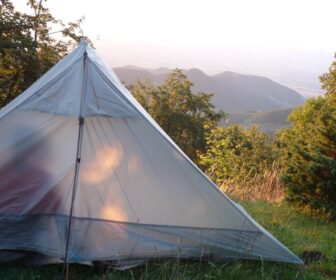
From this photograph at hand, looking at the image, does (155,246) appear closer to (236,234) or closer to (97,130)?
(236,234)

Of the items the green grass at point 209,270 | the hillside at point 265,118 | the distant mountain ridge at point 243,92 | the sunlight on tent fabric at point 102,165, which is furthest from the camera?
the distant mountain ridge at point 243,92

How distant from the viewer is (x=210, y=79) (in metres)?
178

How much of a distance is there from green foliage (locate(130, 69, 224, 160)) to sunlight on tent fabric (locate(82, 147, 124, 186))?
29367 millimetres

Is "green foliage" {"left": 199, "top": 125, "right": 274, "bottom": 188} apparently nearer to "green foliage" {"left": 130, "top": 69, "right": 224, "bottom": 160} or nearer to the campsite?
the campsite

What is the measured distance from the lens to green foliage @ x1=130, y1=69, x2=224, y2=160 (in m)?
33.7

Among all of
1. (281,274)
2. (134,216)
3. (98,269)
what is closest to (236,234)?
(281,274)

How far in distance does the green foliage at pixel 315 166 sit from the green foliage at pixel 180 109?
1063 inches

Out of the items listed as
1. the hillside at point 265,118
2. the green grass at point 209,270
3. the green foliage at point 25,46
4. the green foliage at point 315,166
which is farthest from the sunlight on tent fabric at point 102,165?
the hillside at point 265,118

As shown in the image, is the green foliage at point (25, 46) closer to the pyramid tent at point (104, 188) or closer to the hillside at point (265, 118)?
the pyramid tent at point (104, 188)

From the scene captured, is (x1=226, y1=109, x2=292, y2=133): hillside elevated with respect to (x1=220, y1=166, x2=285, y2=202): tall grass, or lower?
lower

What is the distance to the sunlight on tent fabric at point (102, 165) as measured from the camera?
3.81 metres

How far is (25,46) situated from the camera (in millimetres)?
18250

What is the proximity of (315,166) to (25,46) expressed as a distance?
15784 millimetres

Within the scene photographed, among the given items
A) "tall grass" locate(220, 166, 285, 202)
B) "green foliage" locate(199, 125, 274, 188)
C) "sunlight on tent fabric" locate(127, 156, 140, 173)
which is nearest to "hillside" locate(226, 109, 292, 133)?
"green foliage" locate(199, 125, 274, 188)
